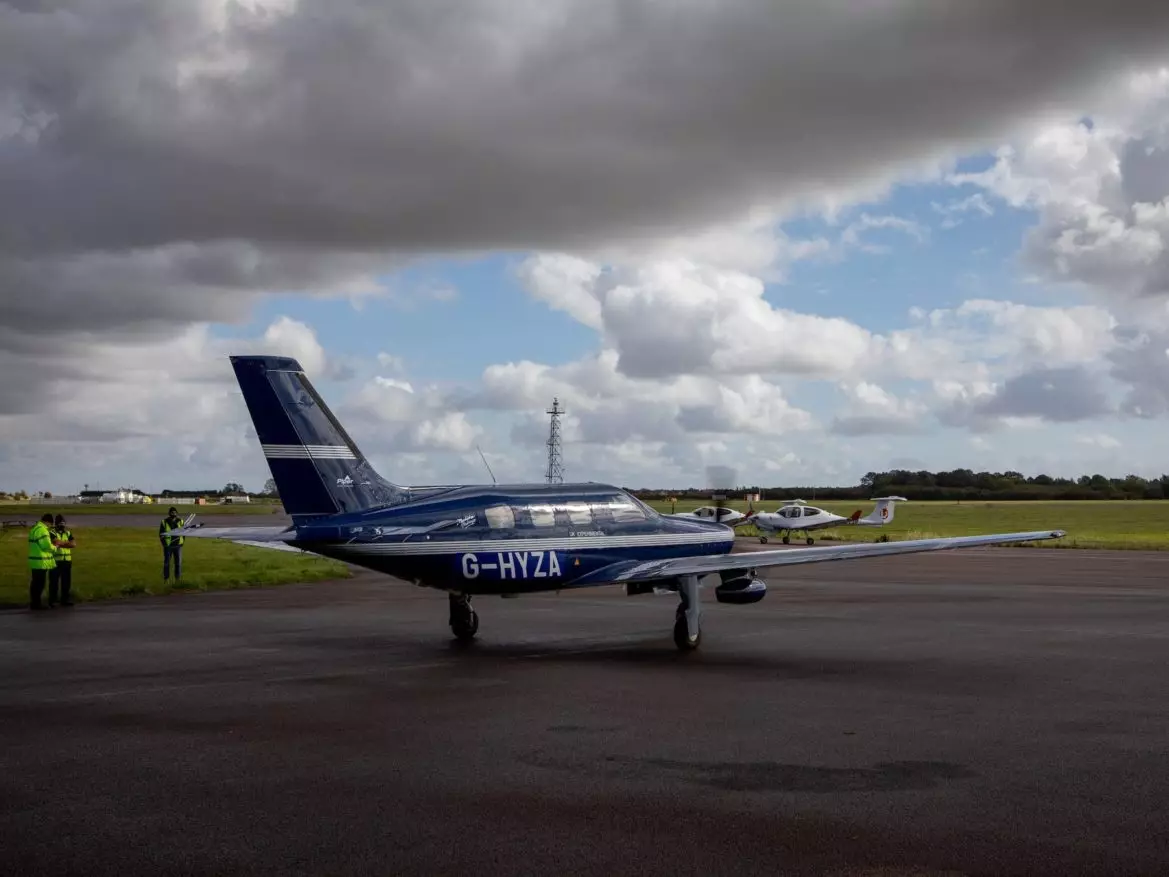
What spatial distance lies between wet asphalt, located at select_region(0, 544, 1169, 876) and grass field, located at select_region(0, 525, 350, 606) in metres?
8.52

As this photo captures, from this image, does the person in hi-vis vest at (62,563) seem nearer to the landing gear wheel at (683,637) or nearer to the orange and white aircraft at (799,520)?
the landing gear wheel at (683,637)

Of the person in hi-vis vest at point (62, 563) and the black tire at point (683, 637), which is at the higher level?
the person in hi-vis vest at point (62, 563)

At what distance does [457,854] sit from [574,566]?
11540mm

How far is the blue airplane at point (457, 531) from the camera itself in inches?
687

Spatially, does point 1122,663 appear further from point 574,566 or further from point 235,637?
point 235,637

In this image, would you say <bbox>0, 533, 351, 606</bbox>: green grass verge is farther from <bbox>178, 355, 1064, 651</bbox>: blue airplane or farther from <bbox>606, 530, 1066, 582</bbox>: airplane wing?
<bbox>606, 530, 1066, 582</bbox>: airplane wing

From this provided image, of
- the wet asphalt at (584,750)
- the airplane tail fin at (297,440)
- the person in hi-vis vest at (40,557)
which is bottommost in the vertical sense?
the wet asphalt at (584,750)

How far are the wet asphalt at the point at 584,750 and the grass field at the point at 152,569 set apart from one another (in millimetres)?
8520

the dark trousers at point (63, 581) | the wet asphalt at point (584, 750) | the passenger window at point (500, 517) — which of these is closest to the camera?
the wet asphalt at point (584, 750)

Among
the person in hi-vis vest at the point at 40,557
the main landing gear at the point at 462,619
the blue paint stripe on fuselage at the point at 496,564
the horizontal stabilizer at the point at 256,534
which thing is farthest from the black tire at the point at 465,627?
the person in hi-vis vest at the point at 40,557

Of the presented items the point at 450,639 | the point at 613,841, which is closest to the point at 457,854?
the point at 613,841

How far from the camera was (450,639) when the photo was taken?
64.7 ft

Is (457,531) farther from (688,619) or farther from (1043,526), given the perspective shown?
(1043,526)

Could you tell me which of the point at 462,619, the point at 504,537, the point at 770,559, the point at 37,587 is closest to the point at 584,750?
the point at 504,537
